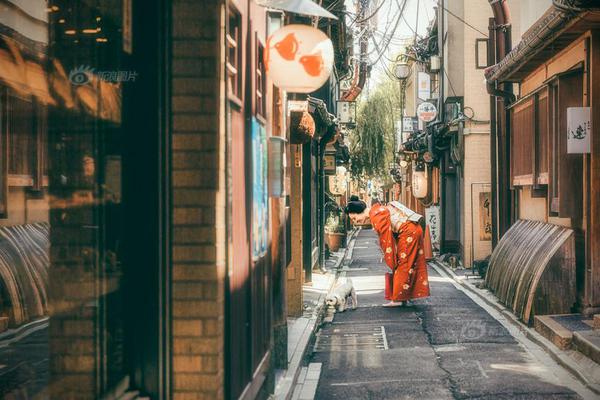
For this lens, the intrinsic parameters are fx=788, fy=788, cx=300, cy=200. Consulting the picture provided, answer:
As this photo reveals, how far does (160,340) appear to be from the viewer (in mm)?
4953

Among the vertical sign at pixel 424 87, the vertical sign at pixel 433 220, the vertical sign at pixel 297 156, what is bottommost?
the vertical sign at pixel 433 220

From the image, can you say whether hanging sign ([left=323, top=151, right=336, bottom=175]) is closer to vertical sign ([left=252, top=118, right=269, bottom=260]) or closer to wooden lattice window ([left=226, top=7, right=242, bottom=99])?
vertical sign ([left=252, top=118, right=269, bottom=260])

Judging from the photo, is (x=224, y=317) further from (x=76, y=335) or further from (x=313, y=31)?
(x=313, y=31)

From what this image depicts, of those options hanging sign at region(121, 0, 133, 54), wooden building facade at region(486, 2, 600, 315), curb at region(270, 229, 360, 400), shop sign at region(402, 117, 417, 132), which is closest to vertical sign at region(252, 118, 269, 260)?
curb at region(270, 229, 360, 400)

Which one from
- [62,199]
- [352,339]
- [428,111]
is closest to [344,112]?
[428,111]

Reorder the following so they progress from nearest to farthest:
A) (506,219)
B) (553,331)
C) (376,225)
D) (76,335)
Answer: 1. (76,335)
2. (553,331)
3. (376,225)
4. (506,219)

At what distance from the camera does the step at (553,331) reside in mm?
10484

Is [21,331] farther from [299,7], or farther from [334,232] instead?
[334,232]

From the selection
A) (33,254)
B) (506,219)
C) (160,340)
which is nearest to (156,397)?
(160,340)

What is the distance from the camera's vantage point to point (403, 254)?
15438mm

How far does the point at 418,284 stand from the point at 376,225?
140cm

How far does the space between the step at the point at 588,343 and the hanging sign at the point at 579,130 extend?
2.88 meters

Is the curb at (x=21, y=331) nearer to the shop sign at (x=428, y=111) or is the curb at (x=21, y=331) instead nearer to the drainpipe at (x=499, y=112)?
the drainpipe at (x=499, y=112)

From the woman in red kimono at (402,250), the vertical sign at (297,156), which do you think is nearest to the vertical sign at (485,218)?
the woman in red kimono at (402,250)
